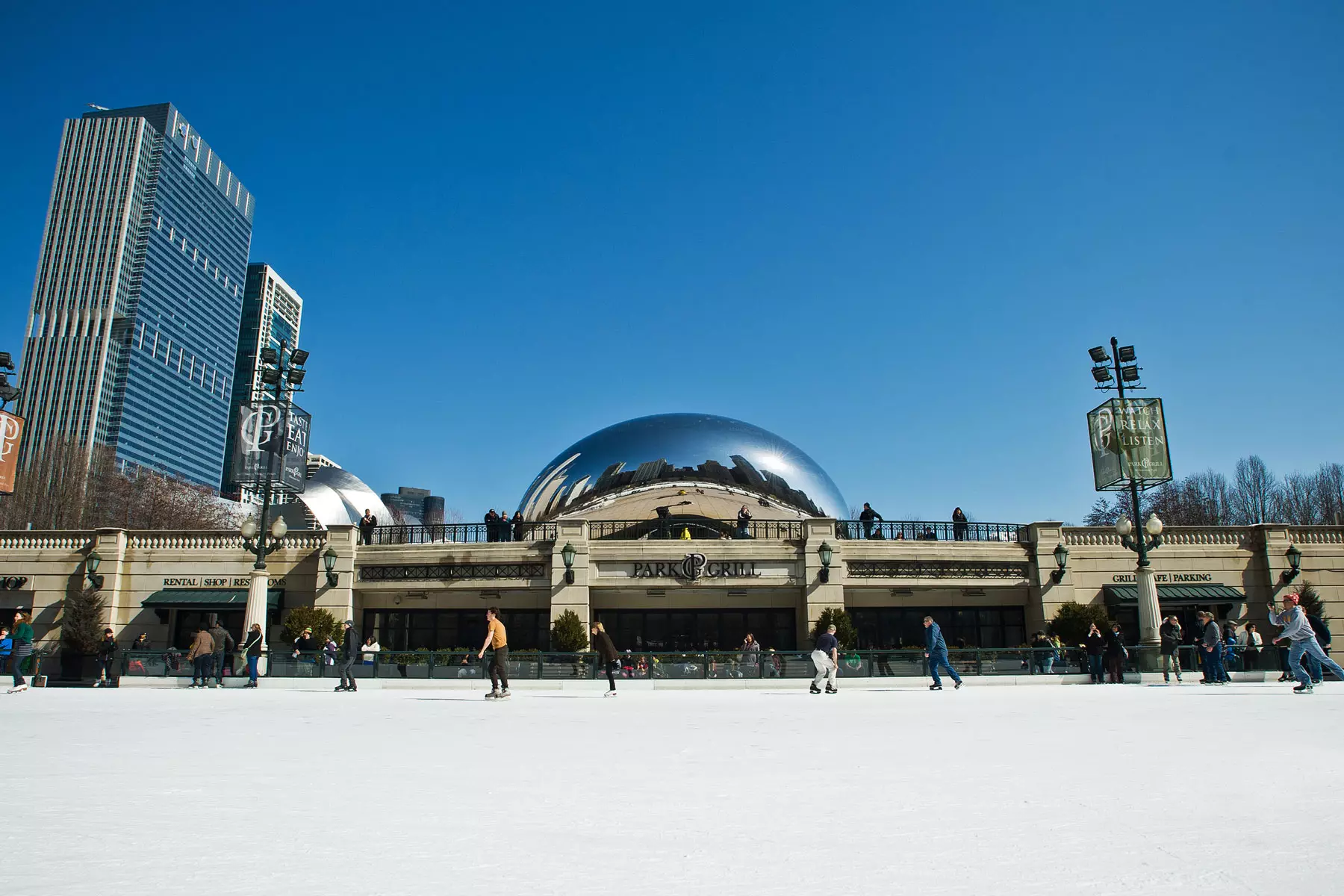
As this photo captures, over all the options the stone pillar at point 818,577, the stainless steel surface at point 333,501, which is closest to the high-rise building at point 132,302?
the stainless steel surface at point 333,501

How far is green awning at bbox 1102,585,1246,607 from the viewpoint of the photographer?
2794cm

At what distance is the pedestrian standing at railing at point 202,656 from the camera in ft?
63.1

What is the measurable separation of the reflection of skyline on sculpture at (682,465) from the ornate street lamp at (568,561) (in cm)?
806

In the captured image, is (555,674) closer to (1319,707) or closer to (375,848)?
(1319,707)

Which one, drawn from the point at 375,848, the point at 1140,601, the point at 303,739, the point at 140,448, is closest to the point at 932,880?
the point at 375,848

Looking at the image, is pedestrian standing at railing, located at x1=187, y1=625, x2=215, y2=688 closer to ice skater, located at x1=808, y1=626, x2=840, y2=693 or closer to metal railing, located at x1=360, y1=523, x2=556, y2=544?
metal railing, located at x1=360, y1=523, x2=556, y2=544

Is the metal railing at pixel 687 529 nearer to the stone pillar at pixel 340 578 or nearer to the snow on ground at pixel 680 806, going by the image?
the stone pillar at pixel 340 578

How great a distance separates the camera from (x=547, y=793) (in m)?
5.67

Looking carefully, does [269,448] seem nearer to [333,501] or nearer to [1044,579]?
[1044,579]

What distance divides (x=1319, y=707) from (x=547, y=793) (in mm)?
10534

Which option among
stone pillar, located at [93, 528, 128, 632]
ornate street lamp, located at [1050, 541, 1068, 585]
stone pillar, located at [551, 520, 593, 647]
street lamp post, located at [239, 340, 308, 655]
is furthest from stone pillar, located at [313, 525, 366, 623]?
ornate street lamp, located at [1050, 541, 1068, 585]

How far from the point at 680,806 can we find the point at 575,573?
23121 millimetres

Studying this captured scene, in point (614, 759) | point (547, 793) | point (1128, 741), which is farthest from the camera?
point (1128, 741)

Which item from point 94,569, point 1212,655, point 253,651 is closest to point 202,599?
point 94,569
